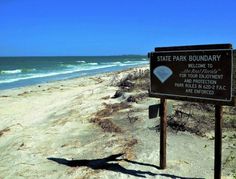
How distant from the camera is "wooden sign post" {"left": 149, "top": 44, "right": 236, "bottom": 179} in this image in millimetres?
5453

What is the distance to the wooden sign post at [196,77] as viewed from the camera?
5.45m

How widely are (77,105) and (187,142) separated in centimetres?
654

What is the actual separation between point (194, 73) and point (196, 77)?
6cm

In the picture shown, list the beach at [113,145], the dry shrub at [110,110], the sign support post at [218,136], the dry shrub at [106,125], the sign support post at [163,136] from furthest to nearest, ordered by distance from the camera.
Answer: the dry shrub at [110,110] < the dry shrub at [106,125] < the beach at [113,145] < the sign support post at [163,136] < the sign support post at [218,136]

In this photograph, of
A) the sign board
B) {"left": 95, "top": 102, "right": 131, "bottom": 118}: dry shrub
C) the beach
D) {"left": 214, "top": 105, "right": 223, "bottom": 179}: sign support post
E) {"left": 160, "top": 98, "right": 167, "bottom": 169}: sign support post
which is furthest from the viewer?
{"left": 95, "top": 102, "right": 131, "bottom": 118}: dry shrub

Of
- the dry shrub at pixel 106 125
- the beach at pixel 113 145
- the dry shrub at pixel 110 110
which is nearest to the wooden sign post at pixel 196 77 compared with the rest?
the beach at pixel 113 145

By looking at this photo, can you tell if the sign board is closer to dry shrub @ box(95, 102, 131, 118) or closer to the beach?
the beach

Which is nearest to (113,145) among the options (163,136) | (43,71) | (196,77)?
(163,136)

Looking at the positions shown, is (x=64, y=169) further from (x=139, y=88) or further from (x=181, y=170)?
(x=139, y=88)

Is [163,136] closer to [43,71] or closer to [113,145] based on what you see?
[113,145]

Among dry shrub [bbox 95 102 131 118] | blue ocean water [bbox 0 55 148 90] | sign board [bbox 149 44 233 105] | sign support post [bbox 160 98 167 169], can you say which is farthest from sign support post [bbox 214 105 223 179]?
blue ocean water [bbox 0 55 148 90]

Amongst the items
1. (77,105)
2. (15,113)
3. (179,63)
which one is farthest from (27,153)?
(15,113)

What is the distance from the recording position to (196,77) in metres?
5.84

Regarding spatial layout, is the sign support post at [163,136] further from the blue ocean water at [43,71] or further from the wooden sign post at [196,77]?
the blue ocean water at [43,71]
